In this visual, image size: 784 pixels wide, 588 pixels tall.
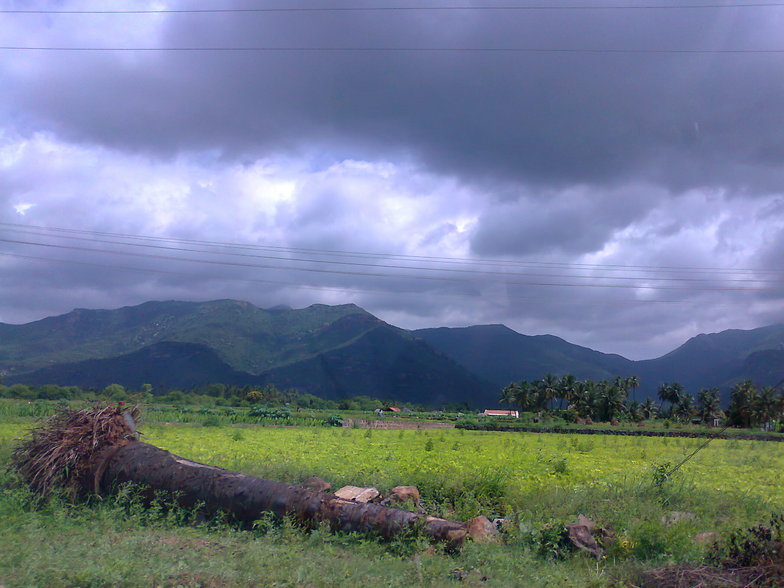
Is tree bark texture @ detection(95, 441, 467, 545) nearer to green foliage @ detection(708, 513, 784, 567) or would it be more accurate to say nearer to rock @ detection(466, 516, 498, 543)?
rock @ detection(466, 516, 498, 543)

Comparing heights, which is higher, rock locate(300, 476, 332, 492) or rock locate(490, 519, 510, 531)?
rock locate(490, 519, 510, 531)

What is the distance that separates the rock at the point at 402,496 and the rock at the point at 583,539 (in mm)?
3553

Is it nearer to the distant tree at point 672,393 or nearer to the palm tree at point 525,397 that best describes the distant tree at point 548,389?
the palm tree at point 525,397

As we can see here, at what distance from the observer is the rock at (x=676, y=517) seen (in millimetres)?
10515

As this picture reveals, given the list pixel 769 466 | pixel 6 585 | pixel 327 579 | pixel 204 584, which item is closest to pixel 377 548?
pixel 327 579

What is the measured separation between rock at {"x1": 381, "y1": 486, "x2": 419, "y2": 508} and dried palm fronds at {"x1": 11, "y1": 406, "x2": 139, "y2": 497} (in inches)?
244

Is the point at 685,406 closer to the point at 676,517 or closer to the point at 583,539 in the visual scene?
the point at 676,517

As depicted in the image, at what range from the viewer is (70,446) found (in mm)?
12070

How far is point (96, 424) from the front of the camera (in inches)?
493

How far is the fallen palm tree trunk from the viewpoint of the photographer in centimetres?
968

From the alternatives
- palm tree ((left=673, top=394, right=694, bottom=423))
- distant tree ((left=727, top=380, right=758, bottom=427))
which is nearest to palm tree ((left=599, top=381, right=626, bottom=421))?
palm tree ((left=673, top=394, right=694, bottom=423))

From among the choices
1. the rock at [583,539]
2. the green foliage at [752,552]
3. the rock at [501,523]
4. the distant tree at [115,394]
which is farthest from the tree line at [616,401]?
the green foliage at [752,552]

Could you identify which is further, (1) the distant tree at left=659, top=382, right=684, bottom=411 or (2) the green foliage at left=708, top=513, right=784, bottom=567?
(1) the distant tree at left=659, top=382, right=684, bottom=411

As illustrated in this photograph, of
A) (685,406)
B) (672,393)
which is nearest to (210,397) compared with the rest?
(672,393)
